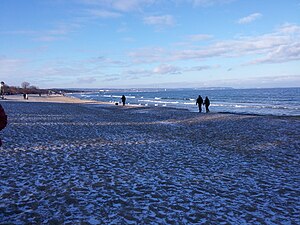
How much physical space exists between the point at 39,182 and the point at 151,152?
592cm

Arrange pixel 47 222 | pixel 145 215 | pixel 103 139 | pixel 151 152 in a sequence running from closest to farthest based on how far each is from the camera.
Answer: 1. pixel 47 222
2. pixel 145 215
3. pixel 151 152
4. pixel 103 139

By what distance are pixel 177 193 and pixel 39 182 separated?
3929 mm

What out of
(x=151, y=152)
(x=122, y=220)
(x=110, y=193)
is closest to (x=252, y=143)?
(x=151, y=152)

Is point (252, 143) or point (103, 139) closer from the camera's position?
point (252, 143)

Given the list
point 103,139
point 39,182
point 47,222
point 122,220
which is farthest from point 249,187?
point 103,139

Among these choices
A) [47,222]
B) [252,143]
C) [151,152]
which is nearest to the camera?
[47,222]

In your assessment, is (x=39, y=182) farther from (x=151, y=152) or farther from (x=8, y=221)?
(x=151, y=152)

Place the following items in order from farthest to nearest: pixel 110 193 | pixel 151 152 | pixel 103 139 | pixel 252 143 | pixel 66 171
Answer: pixel 103 139, pixel 252 143, pixel 151 152, pixel 66 171, pixel 110 193

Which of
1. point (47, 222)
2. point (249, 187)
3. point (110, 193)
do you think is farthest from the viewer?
point (249, 187)

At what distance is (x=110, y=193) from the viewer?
7441 millimetres

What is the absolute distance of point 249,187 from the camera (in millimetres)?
8117

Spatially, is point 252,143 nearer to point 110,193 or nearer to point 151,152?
point 151,152

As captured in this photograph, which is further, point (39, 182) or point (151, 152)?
point (151, 152)

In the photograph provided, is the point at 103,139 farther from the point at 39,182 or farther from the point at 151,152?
the point at 39,182
